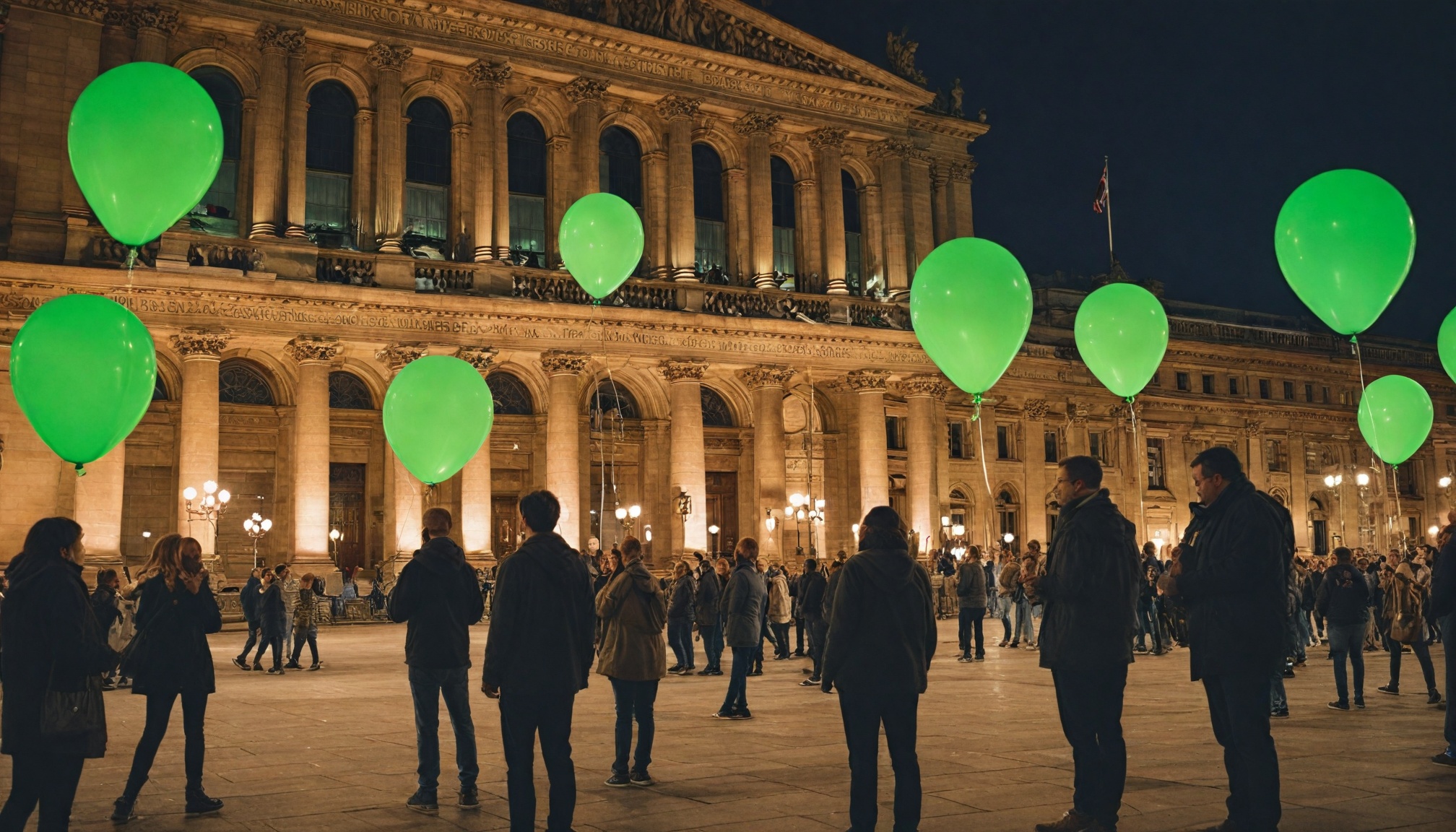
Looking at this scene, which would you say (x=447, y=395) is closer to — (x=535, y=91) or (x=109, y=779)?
(x=109, y=779)

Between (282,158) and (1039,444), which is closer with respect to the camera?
(282,158)

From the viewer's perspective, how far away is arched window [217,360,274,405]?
127ft

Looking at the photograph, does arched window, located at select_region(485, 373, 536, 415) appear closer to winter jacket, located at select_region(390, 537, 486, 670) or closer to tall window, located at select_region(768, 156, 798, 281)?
tall window, located at select_region(768, 156, 798, 281)

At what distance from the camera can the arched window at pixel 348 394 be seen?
4038cm

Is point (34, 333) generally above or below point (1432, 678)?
above

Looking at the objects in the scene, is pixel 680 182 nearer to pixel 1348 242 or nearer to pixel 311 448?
pixel 311 448

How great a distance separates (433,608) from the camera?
9172 mm

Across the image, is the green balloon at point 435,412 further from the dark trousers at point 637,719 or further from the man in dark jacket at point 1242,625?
the man in dark jacket at point 1242,625

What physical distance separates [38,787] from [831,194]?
41628 mm

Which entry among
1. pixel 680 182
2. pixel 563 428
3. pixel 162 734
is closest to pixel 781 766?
pixel 162 734

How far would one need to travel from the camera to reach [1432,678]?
14.7 m

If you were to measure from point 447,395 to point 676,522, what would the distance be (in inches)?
1074

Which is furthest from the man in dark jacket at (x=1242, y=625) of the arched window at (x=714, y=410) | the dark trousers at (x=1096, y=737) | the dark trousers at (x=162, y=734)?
the arched window at (x=714, y=410)

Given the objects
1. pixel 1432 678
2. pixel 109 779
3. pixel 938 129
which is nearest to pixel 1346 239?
pixel 1432 678
